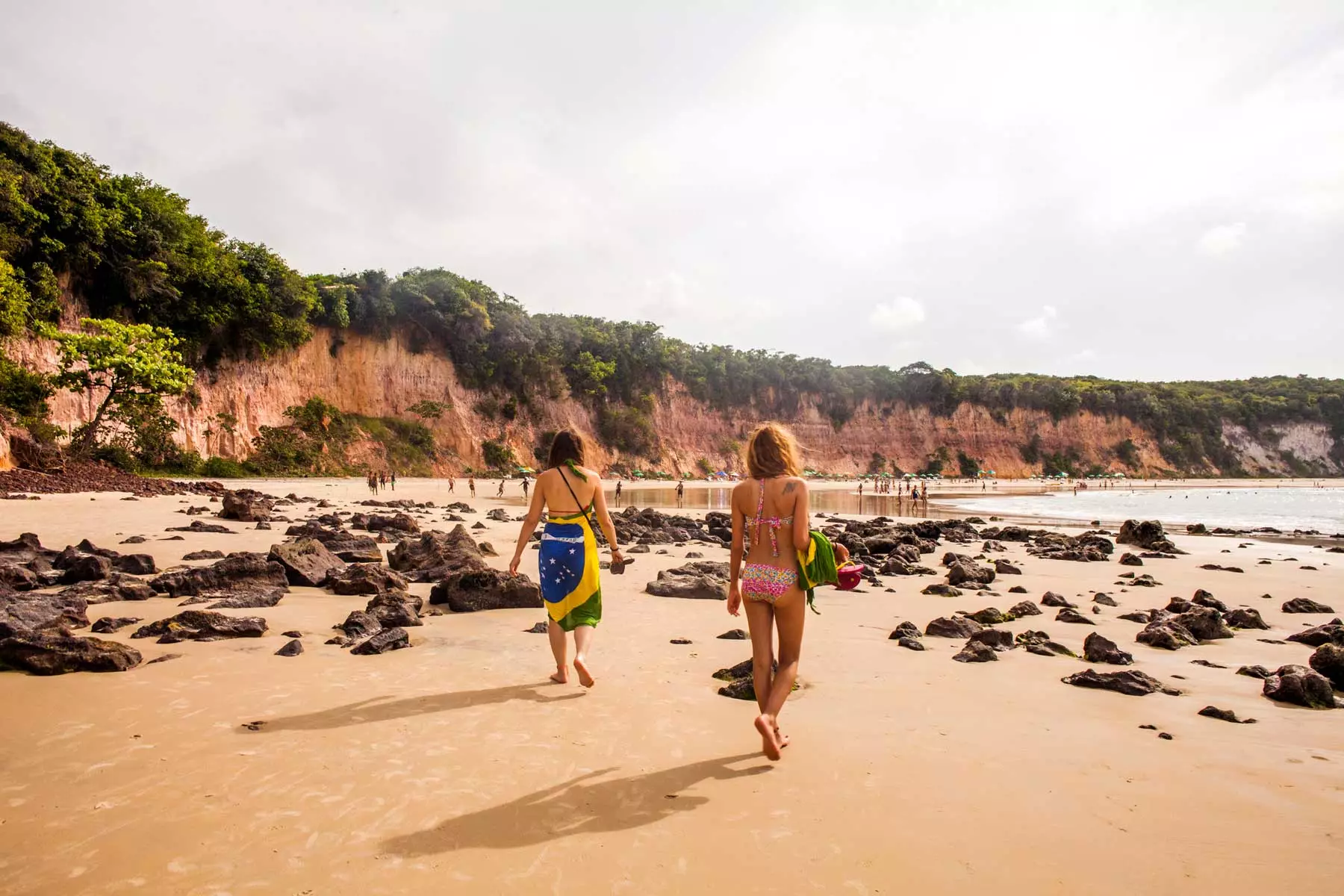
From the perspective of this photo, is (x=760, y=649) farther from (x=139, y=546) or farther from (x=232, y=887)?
(x=139, y=546)

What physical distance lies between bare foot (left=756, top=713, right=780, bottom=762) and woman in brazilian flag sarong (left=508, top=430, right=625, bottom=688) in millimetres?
1781

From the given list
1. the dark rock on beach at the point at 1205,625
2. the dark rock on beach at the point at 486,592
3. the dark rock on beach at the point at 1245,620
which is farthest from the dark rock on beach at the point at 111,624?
the dark rock on beach at the point at 1245,620

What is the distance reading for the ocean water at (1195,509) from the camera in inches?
1145

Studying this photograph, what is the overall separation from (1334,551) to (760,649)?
20596 mm

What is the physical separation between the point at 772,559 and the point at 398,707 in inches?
112

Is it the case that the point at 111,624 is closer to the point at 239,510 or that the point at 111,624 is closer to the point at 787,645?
the point at 787,645

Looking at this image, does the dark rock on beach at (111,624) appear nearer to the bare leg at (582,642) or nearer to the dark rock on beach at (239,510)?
the bare leg at (582,642)

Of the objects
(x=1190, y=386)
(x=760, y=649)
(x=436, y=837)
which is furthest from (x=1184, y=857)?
(x=1190, y=386)

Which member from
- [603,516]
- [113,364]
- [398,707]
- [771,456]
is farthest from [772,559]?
[113,364]

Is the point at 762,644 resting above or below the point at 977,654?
above

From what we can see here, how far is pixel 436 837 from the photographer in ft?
10.5

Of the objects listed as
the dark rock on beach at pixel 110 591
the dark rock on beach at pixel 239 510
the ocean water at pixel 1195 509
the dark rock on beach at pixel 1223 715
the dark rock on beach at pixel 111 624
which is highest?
the dark rock on beach at pixel 239 510

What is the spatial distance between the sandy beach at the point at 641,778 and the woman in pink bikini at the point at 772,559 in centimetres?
47

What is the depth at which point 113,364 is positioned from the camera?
27.6 m
